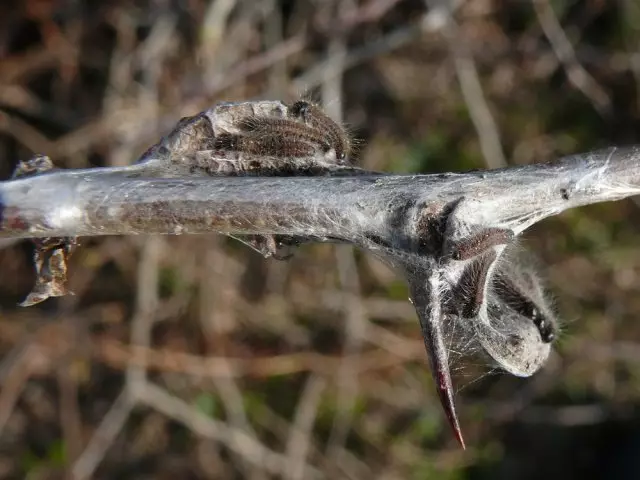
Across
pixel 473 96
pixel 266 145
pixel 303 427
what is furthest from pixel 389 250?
pixel 303 427

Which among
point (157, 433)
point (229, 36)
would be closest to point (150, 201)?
point (229, 36)

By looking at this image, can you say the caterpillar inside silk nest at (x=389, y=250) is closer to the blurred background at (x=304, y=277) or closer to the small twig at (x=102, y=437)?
the blurred background at (x=304, y=277)

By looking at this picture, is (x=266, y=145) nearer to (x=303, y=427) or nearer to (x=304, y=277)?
(x=304, y=277)

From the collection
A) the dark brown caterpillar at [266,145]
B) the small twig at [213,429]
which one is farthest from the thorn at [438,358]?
the small twig at [213,429]

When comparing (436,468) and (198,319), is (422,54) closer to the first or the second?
(198,319)

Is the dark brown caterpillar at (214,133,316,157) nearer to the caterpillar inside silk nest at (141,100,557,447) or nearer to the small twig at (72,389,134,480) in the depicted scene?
the caterpillar inside silk nest at (141,100,557,447)
